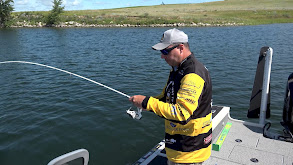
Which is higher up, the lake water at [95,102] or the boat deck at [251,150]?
the boat deck at [251,150]

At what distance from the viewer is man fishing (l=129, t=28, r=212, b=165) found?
2600mm

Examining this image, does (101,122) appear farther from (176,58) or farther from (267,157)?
(176,58)

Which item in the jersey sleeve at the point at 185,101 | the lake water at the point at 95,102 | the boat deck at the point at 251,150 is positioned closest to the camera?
the jersey sleeve at the point at 185,101

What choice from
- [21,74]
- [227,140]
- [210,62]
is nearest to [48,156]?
[227,140]

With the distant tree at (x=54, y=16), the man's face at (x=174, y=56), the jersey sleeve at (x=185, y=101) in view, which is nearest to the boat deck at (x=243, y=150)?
the jersey sleeve at (x=185, y=101)

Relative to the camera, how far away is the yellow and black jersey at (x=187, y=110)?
2.59m

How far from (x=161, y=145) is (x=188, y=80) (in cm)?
296

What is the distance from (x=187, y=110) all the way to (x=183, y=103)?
0.27 feet

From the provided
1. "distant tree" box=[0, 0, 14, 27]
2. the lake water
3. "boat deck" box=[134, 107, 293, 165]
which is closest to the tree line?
"distant tree" box=[0, 0, 14, 27]

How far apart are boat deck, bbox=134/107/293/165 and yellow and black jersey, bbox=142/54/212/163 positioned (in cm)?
182

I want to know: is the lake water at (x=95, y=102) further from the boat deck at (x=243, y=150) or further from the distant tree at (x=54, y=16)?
the distant tree at (x=54, y=16)

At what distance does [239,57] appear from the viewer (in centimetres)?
1916

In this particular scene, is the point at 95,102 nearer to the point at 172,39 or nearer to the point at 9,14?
the point at 172,39

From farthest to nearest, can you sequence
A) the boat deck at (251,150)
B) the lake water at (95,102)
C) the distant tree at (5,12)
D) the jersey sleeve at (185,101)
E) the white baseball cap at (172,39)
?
the distant tree at (5,12) → the lake water at (95,102) → the boat deck at (251,150) → the white baseball cap at (172,39) → the jersey sleeve at (185,101)
